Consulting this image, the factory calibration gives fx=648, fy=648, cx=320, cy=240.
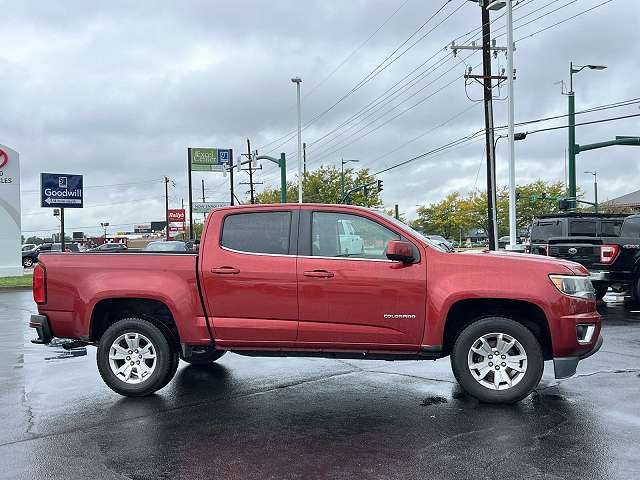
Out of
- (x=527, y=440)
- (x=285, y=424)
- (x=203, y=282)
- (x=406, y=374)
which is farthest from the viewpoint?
(x=406, y=374)

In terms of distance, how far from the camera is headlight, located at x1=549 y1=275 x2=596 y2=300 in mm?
5969

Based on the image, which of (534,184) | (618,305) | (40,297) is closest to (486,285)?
(40,297)

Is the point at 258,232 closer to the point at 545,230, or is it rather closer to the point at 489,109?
the point at 545,230

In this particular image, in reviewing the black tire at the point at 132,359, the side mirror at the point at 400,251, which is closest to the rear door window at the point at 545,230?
the side mirror at the point at 400,251

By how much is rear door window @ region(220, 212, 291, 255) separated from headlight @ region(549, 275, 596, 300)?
2572mm

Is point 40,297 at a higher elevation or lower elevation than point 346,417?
higher

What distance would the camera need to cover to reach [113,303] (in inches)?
267

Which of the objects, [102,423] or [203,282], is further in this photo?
[203,282]

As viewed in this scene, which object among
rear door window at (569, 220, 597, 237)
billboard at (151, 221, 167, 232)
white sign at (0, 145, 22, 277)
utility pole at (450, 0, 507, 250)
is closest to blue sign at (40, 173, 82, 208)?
white sign at (0, 145, 22, 277)

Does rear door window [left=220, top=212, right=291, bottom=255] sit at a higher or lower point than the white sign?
lower

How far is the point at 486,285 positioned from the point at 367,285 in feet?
3.59

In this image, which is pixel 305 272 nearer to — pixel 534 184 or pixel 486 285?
pixel 486 285

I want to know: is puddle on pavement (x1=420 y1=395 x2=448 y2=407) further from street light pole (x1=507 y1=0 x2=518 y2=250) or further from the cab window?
street light pole (x1=507 y1=0 x2=518 y2=250)

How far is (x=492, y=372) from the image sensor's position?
6.06m
